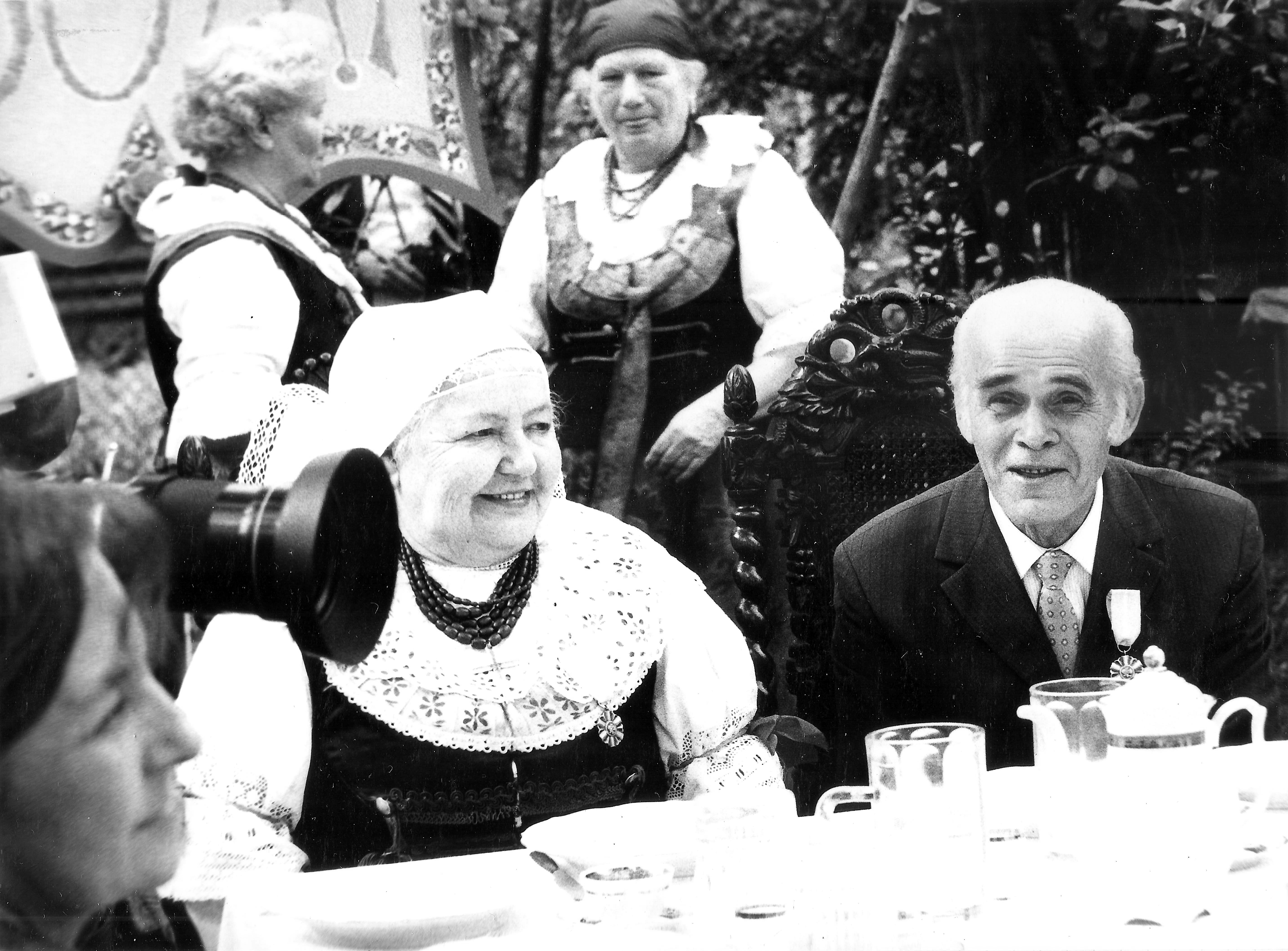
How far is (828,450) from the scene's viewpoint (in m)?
2.75

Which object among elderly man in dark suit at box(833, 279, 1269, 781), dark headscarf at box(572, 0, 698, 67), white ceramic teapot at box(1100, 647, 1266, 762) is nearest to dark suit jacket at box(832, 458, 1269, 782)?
elderly man in dark suit at box(833, 279, 1269, 781)

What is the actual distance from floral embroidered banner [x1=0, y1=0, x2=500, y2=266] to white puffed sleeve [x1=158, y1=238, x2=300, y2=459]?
0.14 m

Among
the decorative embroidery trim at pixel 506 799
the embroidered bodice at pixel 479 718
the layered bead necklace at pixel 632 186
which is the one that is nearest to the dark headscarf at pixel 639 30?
the layered bead necklace at pixel 632 186

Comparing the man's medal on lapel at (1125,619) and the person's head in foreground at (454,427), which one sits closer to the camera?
the person's head in foreground at (454,427)

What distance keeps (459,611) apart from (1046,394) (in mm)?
1165

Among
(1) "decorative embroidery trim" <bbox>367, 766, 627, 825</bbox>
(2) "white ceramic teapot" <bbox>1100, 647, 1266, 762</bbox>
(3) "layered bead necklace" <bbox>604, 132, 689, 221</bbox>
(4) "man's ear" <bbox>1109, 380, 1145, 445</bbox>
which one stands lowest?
(1) "decorative embroidery trim" <bbox>367, 766, 627, 825</bbox>

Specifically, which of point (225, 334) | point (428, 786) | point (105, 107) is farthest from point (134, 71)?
point (428, 786)

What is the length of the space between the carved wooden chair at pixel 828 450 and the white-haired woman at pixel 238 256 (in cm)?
77

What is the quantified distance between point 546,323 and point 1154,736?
1388mm

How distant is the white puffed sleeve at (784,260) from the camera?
2723 mm

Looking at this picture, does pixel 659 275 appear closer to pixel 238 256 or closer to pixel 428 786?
pixel 238 256

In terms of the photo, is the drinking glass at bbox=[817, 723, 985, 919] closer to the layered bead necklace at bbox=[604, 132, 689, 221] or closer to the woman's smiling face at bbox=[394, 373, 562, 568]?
the woman's smiling face at bbox=[394, 373, 562, 568]

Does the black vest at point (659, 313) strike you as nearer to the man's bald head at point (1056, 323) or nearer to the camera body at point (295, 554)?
the man's bald head at point (1056, 323)

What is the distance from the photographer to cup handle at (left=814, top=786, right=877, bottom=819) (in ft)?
5.39
